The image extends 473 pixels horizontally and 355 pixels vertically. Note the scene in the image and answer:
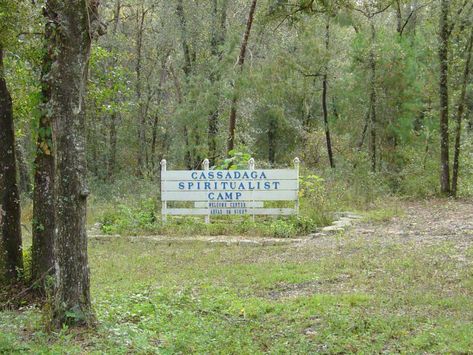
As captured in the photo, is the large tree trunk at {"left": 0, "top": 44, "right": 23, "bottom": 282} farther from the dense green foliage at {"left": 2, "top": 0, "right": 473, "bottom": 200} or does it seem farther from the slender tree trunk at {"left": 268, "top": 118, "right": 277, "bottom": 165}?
the slender tree trunk at {"left": 268, "top": 118, "right": 277, "bottom": 165}

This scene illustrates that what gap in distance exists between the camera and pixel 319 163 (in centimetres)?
2458

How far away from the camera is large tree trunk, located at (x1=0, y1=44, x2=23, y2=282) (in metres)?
7.41

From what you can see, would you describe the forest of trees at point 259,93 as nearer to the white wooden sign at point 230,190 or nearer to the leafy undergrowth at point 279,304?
the leafy undergrowth at point 279,304

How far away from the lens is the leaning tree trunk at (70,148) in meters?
5.25

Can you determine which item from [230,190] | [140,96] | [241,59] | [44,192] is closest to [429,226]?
[230,190]

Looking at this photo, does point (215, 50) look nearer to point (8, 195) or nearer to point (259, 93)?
point (259, 93)

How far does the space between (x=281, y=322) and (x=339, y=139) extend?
19.6 m

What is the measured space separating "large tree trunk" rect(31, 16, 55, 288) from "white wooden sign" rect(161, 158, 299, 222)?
6.50m

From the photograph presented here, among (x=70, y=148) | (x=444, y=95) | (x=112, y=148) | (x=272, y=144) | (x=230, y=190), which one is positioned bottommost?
(x=230, y=190)

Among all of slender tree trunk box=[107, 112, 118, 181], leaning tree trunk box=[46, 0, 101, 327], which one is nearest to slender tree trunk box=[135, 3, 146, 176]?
slender tree trunk box=[107, 112, 118, 181]

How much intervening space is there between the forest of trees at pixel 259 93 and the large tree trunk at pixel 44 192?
2cm

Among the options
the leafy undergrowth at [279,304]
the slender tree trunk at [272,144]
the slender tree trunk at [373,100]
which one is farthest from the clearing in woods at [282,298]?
the slender tree trunk at [272,144]

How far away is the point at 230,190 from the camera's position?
1371cm

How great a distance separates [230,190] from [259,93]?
643 centimetres
